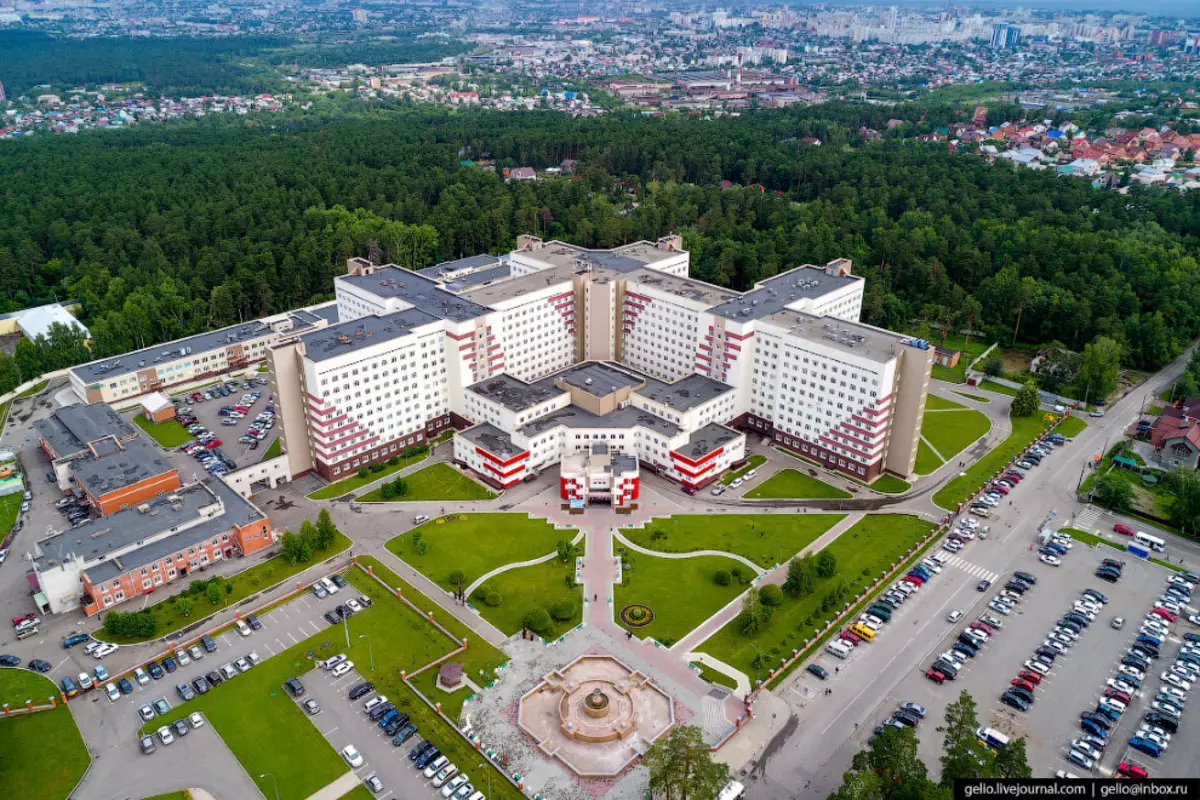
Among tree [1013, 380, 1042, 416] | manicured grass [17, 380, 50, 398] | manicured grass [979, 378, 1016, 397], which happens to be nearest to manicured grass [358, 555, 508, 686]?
manicured grass [17, 380, 50, 398]

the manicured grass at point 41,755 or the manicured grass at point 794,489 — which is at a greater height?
the manicured grass at point 794,489

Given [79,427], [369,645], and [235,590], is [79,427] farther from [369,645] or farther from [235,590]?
[369,645]

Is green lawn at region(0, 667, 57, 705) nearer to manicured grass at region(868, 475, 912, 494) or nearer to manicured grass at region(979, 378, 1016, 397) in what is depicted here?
manicured grass at region(868, 475, 912, 494)

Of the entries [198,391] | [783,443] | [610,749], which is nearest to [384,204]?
[198,391]

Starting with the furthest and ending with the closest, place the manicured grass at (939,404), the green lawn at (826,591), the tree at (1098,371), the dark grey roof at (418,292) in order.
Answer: the tree at (1098,371) < the manicured grass at (939,404) < the dark grey roof at (418,292) < the green lawn at (826,591)

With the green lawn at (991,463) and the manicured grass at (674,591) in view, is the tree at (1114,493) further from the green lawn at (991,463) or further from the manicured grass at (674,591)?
the manicured grass at (674,591)

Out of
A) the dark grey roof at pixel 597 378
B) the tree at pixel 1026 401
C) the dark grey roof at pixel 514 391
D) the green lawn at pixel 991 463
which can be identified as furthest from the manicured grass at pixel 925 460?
the dark grey roof at pixel 514 391
